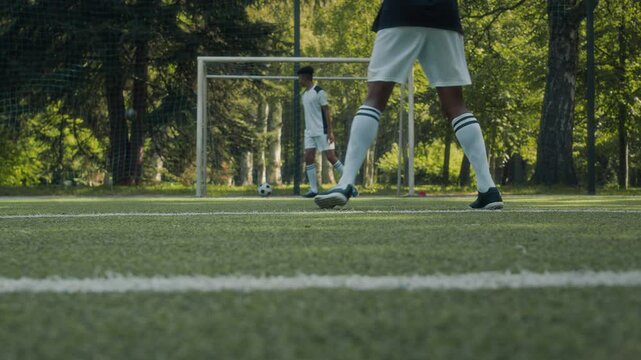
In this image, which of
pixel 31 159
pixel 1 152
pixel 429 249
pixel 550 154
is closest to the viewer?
pixel 429 249

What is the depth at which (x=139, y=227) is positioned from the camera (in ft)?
14.3

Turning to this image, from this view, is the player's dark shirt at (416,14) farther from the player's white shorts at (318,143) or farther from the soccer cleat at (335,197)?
the player's white shorts at (318,143)

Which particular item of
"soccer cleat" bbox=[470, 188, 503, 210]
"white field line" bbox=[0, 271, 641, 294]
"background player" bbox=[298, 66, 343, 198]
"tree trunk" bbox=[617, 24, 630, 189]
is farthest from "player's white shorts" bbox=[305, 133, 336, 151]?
"tree trunk" bbox=[617, 24, 630, 189]

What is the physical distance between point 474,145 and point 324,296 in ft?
13.8

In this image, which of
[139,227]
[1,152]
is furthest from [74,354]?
[1,152]

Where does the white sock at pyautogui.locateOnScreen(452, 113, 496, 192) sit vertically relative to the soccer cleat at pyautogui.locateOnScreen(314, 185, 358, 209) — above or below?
above

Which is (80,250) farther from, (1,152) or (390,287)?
(1,152)

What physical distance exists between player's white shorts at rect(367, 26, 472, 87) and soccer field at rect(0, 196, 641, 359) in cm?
216

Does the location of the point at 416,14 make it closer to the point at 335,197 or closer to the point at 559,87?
the point at 335,197

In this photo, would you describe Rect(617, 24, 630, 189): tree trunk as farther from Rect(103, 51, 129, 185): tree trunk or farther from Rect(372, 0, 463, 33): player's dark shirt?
Rect(372, 0, 463, 33): player's dark shirt

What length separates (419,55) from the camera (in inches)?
233

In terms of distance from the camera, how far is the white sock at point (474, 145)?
5957 millimetres

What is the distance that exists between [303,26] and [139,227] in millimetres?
27849

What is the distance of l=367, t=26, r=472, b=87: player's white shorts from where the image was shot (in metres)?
5.68
